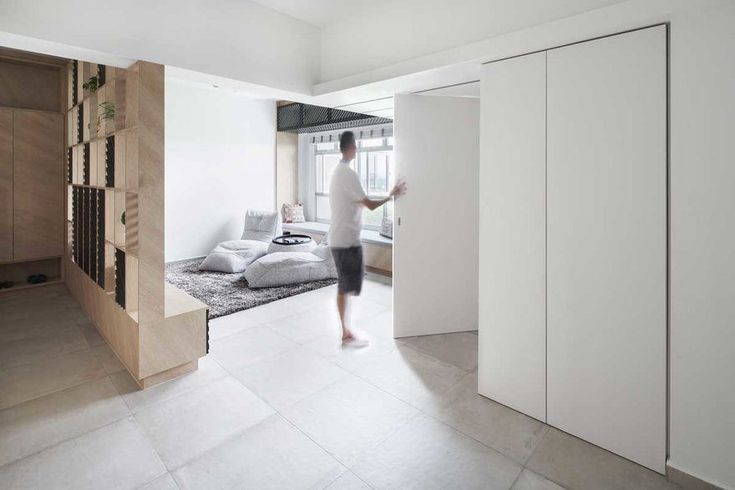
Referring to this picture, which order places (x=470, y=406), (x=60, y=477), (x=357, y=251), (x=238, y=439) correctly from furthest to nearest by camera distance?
(x=357, y=251), (x=470, y=406), (x=238, y=439), (x=60, y=477)

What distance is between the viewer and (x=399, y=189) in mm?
3232

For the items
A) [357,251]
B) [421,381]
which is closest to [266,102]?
[357,251]

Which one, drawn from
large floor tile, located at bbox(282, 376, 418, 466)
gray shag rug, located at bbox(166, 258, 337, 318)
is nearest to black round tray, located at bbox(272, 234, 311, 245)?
gray shag rug, located at bbox(166, 258, 337, 318)

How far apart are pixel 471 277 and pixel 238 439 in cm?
230

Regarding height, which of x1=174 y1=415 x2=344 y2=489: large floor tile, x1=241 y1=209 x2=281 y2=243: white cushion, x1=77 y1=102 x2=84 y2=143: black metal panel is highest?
x1=77 y1=102 x2=84 y2=143: black metal panel

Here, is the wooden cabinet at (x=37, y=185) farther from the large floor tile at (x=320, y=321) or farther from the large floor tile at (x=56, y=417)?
the large floor tile at (x=320, y=321)

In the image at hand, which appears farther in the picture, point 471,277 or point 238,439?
point 471,277

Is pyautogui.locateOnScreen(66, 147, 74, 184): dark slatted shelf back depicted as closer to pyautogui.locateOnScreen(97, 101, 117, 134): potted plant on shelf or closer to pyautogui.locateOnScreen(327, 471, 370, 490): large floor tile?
pyautogui.locateOnScreen(97, 101, 117, 134): potted plant on shelf

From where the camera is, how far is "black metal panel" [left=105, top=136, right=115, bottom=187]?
9.34 feet

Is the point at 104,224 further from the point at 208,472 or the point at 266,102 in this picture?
the point at 266,102

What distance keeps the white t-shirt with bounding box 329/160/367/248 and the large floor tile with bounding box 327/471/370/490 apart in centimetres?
160

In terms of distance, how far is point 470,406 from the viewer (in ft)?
7.94

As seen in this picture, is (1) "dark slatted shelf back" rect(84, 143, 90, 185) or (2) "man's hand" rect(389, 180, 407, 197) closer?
(2) "man's hand" rect(389, 180, 407, 197)

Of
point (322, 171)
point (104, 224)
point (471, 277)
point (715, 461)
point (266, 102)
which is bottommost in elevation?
point (715, 461)
